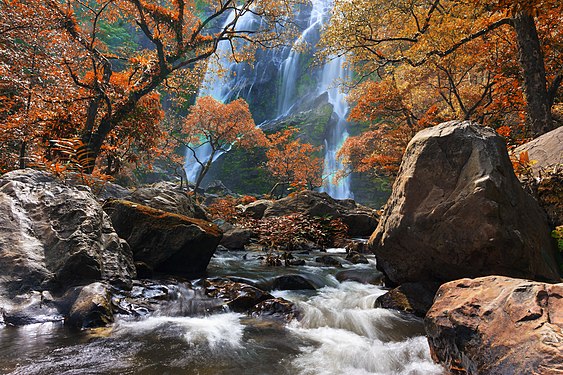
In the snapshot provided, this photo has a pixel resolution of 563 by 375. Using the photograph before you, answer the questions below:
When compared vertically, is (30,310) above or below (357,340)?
above

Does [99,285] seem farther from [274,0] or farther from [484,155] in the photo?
[274,0]

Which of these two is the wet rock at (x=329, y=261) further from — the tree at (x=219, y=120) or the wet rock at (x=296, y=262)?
the tree at (x=219, y=120)

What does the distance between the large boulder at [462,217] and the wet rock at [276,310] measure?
206cm

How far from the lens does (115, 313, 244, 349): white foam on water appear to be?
372 cm

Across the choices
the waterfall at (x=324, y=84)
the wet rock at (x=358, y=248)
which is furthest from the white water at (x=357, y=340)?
the waterfall at (x=324, y=84)

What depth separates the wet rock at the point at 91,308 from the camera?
3.72 meters

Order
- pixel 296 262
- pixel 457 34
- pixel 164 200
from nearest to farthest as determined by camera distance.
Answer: pixel 296 262 → pixel 164 200 → pixel 457 34

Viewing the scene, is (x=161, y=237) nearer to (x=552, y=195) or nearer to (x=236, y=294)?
(x=236, y=294)

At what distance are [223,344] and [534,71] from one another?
1062cm

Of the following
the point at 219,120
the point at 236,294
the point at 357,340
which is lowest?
the point at 357,340

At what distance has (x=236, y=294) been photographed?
5.20 m

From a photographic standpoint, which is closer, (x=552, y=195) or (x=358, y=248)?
(x=552, y=195)

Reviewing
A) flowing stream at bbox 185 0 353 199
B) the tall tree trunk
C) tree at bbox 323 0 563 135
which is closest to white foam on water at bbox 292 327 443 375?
tree at bbox 323 0 563 135


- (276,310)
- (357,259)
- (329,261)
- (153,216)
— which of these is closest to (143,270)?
(153,216)
